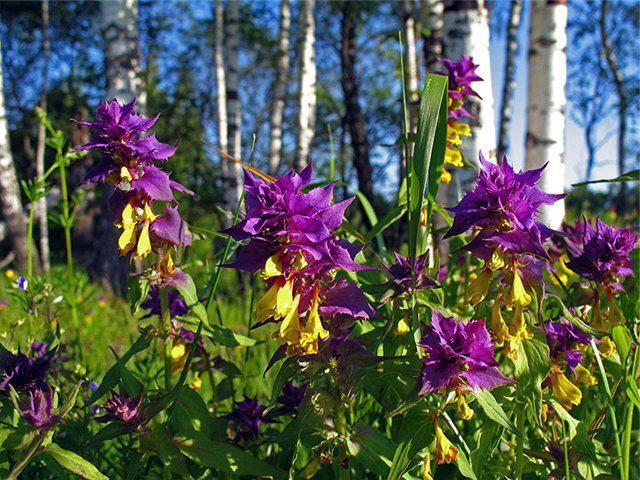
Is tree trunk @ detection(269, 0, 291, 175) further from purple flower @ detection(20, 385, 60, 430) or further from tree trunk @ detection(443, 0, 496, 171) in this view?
purple flower @ detection(20, 385, 60, 430)

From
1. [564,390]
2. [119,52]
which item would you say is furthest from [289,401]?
[119,52]

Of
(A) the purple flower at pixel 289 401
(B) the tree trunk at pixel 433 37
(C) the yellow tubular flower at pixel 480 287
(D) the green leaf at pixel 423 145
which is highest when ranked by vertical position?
(B) the tree trunk at pixel 433 37

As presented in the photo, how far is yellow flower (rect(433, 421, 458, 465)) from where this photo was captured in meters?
0.88

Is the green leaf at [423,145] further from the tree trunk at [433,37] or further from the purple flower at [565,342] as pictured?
the tree trunk at [433,37]

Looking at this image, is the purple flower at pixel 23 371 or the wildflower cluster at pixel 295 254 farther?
the purple flower at pixel 23 371

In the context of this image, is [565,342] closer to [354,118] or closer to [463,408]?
[463,408]

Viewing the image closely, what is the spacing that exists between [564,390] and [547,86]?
257cm

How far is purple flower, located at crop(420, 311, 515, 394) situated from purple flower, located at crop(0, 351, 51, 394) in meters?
0.74

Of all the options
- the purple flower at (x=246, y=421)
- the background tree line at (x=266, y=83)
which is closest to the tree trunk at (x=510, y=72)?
the background tree line at (x=266, y=83)

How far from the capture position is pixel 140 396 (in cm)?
105

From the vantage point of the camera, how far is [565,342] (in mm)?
1099

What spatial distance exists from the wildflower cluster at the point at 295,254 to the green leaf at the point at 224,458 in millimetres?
253

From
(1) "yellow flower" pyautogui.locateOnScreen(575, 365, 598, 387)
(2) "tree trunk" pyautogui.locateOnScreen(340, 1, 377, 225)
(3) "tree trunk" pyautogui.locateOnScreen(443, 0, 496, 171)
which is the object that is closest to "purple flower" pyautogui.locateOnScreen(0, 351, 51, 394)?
(1) "yellow flower" pyautogui.locateOnScreen(575, 365, 598, 387)

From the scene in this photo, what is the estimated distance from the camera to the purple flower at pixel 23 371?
104cm
